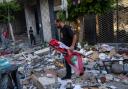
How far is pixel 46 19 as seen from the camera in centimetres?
2108

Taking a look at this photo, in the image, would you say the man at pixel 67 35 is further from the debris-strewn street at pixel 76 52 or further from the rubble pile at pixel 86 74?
the rubble pile at pixel 86 74

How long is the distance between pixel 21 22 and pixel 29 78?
2684cm

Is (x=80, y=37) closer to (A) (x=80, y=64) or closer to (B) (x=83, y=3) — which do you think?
(B) (x=83, y=3)

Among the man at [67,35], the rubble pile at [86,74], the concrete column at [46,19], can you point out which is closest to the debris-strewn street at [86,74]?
the rubble pile at [86,74]

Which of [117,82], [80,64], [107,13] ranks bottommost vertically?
[117,82]

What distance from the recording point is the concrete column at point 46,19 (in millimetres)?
20719

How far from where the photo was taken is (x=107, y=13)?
52.1ft

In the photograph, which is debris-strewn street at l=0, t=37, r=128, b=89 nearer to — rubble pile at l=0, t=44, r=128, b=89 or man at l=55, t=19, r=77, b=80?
rubble pile at l=0, t=44, r=128, b=89

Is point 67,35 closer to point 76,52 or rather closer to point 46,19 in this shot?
point 76,52

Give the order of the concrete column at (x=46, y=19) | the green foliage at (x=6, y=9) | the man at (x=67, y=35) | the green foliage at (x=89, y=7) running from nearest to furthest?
the man at (x=67, y=35) < the green foliage at (x=89, y=7) < the concrete column at (x=46, y=19) < the green foliage at (x=6, y=9)

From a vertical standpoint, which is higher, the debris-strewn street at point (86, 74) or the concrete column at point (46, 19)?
the concrete column at point (46, 19)

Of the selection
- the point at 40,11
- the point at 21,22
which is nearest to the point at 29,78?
the point at 40,11

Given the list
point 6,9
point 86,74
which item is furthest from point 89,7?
point 6,9

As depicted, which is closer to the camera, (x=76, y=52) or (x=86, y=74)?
(x=76, y=52)
